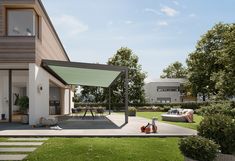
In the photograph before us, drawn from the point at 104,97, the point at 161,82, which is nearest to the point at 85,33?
the point at 104,97

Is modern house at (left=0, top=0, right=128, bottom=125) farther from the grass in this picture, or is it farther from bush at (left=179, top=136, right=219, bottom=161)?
bush at (left=179, top=136, right=219, bottom=161)

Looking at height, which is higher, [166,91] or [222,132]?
[166,91]

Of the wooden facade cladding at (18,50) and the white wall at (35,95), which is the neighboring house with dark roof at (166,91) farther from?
the wooden facade cladding at (18,50)

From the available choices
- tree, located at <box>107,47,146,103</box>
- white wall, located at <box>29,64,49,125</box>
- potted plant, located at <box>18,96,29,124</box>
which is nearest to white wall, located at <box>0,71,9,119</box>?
potted plant, located at <box>18,96,29,124</box>

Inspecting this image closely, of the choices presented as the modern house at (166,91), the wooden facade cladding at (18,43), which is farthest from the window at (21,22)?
the modern house at (166,91)

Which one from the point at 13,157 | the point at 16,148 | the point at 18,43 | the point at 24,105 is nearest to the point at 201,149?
the point at 13,157

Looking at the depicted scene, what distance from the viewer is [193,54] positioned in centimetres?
4741

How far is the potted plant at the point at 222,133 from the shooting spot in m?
7.15

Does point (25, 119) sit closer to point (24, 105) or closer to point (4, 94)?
point (24, 105)

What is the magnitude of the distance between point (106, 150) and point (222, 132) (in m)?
3.00

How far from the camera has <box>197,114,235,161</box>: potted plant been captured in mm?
7152

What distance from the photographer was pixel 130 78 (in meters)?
52.9

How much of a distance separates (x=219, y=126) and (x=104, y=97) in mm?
46763

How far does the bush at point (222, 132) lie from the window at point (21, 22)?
10.9 m
